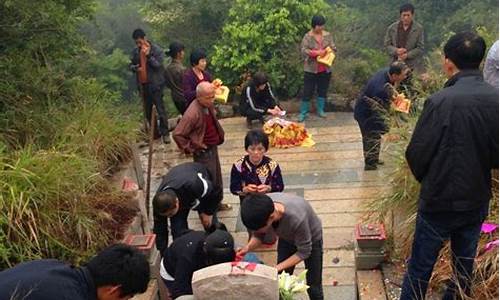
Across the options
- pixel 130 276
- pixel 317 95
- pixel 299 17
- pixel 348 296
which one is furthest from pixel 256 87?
pixel 130 276

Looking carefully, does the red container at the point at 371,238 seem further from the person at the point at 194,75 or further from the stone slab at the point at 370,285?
the person at the point at 194,75

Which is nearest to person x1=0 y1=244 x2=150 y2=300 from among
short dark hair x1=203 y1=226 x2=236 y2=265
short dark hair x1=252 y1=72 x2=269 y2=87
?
short dark hair x1=203 y1=226 x2=236 y2=265

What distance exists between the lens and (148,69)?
7988 millimetres

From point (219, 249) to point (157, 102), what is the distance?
4.98m

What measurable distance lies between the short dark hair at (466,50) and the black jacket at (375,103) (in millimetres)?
2942

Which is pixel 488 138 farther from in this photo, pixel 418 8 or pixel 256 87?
pixel 418 8

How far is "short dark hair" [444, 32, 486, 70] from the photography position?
10.4ft

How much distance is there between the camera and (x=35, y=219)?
4.19 metres

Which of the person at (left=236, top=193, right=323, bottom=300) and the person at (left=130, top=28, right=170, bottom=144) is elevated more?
the person at (left=130, top=28, right=170, bottom=144)

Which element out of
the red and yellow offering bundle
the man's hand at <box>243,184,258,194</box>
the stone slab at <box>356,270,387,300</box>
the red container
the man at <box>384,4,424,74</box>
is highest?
the man at <box>384,4,424,74</box>

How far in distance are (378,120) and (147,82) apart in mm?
3414

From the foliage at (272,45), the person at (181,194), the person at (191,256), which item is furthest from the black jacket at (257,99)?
the person at (191,256)

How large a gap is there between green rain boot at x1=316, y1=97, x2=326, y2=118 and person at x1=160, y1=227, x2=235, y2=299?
5789mm

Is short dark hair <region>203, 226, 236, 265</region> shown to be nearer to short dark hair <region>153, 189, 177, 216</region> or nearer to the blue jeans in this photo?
short dark hair <region>153, 189, 177, 216</region>
